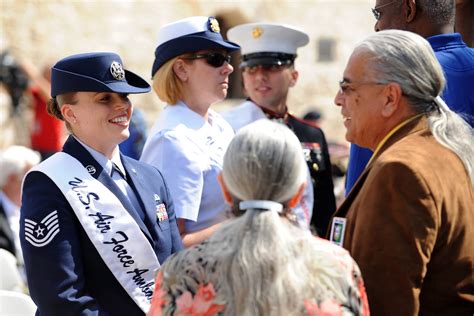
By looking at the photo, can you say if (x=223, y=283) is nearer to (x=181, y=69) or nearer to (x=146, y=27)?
(x=181, y=69)

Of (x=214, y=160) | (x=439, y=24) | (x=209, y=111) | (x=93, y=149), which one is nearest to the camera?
(x=93, y=149)

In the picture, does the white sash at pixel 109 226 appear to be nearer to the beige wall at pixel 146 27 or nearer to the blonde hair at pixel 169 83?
the blonde hair at pixel 169 83

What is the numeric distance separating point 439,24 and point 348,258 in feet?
5.35

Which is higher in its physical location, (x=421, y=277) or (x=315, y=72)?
(x=421, y=277)

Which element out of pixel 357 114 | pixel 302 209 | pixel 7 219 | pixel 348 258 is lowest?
pixel 7 219

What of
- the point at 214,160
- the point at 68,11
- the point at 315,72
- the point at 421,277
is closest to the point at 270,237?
the point at 421,277

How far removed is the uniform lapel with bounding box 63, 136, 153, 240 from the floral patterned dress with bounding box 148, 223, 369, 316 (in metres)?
0.83

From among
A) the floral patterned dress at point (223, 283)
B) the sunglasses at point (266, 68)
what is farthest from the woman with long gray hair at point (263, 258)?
the sunglasses at point (266, 68)

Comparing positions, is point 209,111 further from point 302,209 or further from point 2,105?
point 2,105

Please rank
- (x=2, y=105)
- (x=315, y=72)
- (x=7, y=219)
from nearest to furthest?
1. (x=7, y=219)
2. (x=2, y=105)
3. (x=315, y=72)

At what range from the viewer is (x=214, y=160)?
3891mm

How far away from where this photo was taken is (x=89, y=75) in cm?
317

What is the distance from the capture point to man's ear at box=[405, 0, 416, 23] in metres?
3.63

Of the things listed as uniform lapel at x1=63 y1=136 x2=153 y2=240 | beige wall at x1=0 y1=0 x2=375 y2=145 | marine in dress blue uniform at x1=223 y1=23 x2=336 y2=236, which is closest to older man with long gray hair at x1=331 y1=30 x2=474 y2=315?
uniform lapel at x1=63 y1=136 x2=153 y2=240
